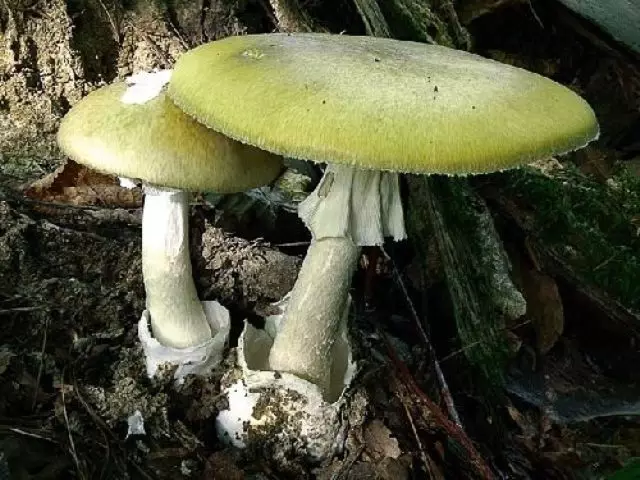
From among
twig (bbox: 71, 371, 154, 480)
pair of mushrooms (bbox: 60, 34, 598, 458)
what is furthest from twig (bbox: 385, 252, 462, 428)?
twig (bbox: 71, 371, 154, 480)

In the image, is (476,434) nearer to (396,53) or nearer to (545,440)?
(545,440)

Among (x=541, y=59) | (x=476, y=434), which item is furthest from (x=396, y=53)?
(x=541, y=59)

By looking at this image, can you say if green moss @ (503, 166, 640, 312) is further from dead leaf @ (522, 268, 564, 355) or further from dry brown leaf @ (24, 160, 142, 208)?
dry brown leaf @ (24, 160, 142, 208)

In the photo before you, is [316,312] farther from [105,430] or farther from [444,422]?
[105,430]

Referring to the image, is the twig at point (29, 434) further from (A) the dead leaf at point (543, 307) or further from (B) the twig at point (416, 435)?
(A) the dead leaf at point (543, 307)

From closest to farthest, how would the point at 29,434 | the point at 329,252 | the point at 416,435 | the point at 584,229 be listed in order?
1. the point at 29,434
2. the point at 329,252
3. the point at 416,435
4. the point at 584,229

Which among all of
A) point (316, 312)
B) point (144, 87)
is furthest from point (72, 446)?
point (144, 87)

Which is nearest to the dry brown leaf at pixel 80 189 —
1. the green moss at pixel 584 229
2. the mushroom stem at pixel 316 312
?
the mushroom stem at pixel 316 312
